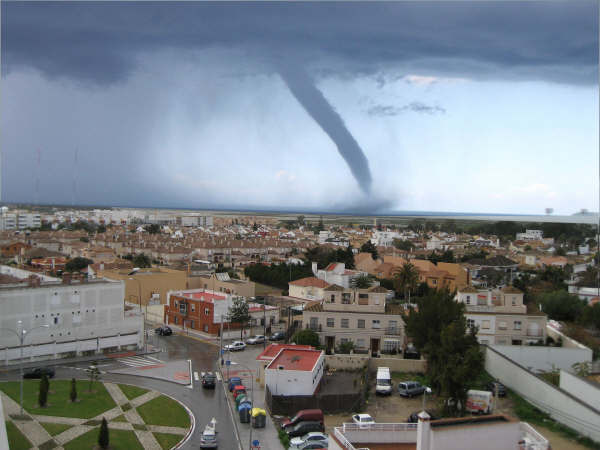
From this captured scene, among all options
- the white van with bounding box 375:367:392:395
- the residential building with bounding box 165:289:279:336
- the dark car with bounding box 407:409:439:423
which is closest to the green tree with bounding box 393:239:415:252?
the residential building with bounding box 165:289:279:336

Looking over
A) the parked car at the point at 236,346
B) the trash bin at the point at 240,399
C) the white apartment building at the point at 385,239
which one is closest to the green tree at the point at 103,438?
the trash bin at the point at 240,399

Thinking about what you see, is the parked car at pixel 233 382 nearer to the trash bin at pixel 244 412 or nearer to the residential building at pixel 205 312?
the trash bin at pixel 244 412

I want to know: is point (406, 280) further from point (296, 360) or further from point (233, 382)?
point (233, 382)

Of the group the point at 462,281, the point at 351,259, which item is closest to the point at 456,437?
the point at 462,281

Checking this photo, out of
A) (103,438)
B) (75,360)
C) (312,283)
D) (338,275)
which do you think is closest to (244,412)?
(103,438)

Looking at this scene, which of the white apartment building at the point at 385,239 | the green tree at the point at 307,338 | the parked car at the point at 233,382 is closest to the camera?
the parked car at the point at 233,382
